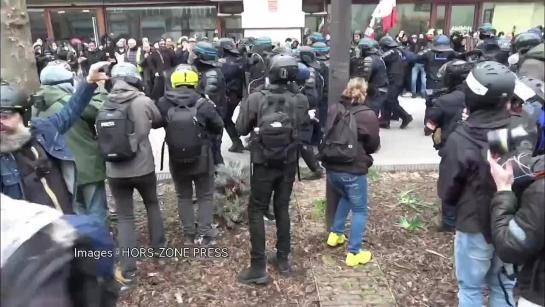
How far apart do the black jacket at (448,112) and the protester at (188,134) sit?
6.85ft

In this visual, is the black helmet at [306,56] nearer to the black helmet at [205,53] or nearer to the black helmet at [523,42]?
the black helmet at [205,53]

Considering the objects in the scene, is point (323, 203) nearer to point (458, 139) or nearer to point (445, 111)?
point (445, 111)

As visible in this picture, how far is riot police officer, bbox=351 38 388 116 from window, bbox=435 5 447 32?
12332 millimetres

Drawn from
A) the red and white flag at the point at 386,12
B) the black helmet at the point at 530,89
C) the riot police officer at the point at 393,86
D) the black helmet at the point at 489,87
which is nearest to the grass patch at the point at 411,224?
the black helmet at the point at 489,87

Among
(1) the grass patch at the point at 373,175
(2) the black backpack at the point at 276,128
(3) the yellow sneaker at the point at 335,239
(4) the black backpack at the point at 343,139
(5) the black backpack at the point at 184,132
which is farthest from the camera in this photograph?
(1) the grass patch at the point at 373,175

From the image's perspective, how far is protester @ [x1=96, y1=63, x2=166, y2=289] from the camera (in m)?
3.73

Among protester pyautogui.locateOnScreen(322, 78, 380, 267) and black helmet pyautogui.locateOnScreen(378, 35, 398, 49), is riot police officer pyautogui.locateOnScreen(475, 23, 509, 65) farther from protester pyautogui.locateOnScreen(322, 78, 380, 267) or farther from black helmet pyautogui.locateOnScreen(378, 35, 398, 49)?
protester pyautogui.locateOnScreen(322, 78, 380, 267)

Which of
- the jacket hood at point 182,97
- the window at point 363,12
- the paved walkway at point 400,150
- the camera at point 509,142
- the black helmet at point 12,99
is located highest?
the window at point 363,12

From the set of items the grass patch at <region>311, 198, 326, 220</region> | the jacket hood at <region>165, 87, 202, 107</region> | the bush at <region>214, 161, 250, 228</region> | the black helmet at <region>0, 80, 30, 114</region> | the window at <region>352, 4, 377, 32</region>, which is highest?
the window at <region>352, 4, 377, 32</region>

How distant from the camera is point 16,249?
1.28m

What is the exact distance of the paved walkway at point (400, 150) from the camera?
6.88 metres

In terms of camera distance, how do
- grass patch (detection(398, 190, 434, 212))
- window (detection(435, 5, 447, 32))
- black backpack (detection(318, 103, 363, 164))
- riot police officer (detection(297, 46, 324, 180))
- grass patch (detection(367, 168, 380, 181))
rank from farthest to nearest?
window (detection(435, 5, 447, 32)), grass patch (detection(367, 168, 380, 181)), riot police officer (detection(297, 46, 324, 180)), grass patch (detection(398, 190, 434, 212)), black backpack (detection(318, 103, 363, 164))

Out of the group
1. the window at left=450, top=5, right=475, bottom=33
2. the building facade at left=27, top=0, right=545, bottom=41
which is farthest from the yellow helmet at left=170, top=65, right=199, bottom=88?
the window at left=450, top=5, right=475, bottom=33

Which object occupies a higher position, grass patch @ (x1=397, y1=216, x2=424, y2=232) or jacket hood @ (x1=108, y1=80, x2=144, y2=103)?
jacket hood @ (x1=108, y1=80, x2=144, y2=103)
